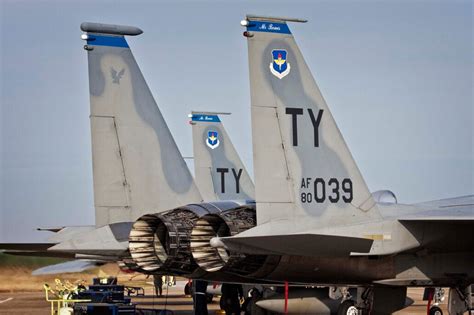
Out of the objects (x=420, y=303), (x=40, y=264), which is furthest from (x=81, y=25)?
(x=40, y=264)

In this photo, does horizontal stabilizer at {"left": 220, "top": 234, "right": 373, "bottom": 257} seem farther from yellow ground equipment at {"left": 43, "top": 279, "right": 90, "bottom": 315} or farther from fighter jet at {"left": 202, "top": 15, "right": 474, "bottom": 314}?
yellow ground equipment at {"left": 43, "top": 279, "right": 90, "bottom": 315}

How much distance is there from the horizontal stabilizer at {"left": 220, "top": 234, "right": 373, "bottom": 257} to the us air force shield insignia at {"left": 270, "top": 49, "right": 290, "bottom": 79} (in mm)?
2463

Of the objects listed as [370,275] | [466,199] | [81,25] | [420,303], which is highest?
[81,25]

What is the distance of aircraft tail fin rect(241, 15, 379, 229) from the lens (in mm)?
14328

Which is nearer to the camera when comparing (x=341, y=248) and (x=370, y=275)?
(x=341, y=248)

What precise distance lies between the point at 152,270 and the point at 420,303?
1691 cm

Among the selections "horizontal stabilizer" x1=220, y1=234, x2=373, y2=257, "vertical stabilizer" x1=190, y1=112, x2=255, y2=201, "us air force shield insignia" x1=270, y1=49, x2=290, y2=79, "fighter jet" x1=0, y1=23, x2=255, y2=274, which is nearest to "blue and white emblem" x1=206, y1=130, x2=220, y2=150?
"vertical stabilizer" x1=190, y1=112, x2=255, y2=201

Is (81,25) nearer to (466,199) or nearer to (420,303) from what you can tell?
(466,199)

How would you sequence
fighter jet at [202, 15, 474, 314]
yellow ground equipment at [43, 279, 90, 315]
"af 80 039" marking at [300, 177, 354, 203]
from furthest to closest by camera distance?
1. yellow ground equipment at [43, 279, 90, 315]
2. "af 80 039" marking at [300, 177, 354, 203]
3. fighter jet at [202, 15, 474, 314]

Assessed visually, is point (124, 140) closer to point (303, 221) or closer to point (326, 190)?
point (326, 190)

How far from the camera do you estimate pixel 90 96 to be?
17.7 m

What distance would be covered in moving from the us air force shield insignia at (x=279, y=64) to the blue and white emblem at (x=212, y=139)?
1111 centimetres

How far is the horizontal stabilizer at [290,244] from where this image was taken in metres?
13.6

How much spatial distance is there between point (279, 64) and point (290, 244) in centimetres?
270
